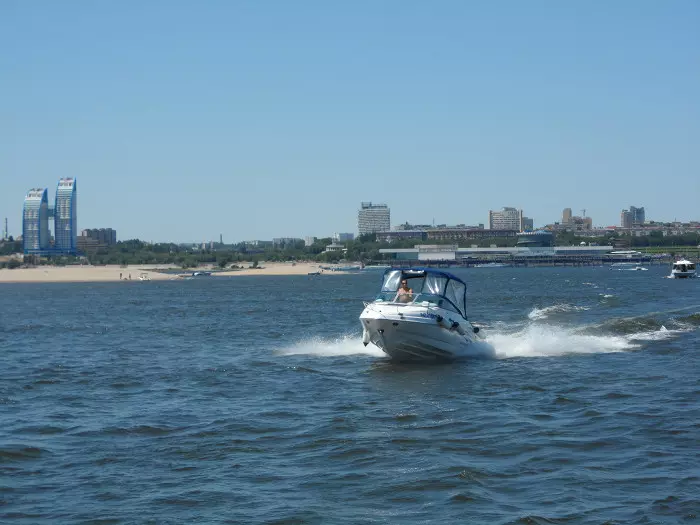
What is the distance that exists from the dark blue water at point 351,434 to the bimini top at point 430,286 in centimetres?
237

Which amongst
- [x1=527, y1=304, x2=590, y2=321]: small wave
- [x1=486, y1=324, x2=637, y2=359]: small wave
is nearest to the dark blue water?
[x1=486, y1=324, x2=637, y2=359]: small wave

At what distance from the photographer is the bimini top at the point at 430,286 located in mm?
32662

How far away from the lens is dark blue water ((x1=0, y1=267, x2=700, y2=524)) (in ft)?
49.4

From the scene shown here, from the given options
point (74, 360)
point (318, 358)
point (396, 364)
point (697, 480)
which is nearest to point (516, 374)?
point (396, 364)

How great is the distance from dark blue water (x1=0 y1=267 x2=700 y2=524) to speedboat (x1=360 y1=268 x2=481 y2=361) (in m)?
0.93

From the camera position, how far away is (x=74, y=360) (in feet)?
120

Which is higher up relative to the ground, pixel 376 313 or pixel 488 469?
pixel 376 313

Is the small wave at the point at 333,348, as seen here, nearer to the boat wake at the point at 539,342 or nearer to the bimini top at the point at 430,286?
the boat wake at the point at 539,342

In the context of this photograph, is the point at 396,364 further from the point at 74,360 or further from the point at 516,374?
the point at 74,360

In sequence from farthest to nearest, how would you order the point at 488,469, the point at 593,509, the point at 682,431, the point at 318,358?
the point at 318,358, the point at 682,431, the point at 488,469, the point at 593,509

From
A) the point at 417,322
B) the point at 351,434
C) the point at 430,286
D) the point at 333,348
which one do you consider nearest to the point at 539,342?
the point at 430,286

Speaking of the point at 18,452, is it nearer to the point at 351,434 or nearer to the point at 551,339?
the point at 351,434

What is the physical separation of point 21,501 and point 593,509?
9224 mm

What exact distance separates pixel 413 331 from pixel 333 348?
787 centimetres
